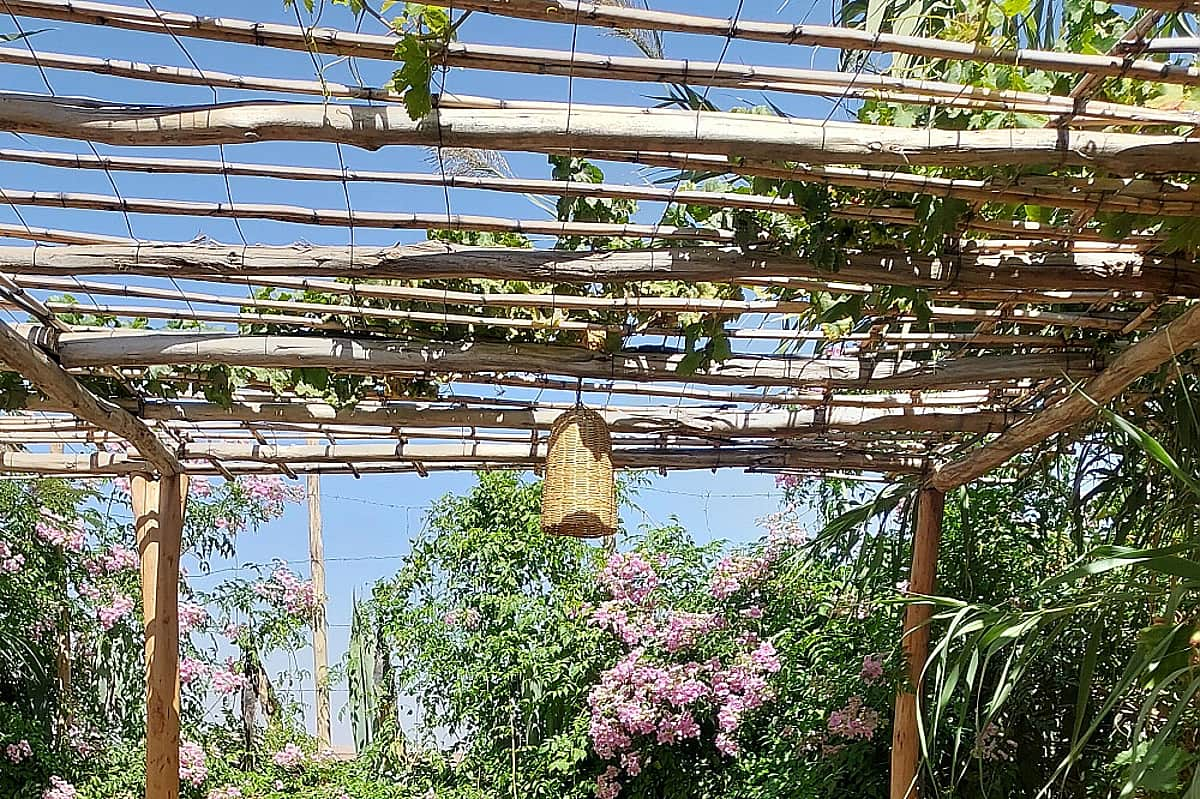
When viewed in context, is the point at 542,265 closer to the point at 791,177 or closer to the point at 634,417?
the point at 791,177

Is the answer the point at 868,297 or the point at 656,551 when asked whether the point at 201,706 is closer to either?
the point at 656,551

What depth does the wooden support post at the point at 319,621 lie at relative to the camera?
6395mm

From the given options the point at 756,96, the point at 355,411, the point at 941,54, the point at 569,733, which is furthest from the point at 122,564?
the point at 941,54

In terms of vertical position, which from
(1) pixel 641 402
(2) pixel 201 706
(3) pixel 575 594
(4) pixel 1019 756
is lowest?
(4) pixel 1019 756

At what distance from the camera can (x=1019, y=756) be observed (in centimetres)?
432

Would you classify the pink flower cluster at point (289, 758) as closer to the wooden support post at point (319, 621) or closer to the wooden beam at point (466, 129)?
the wooden support post at point (319, 621)

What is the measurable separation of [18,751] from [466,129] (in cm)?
434

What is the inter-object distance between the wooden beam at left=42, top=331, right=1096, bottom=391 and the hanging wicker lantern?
0.15 metres

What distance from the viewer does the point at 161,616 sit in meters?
3.86

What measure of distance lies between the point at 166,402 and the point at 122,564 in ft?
8.14

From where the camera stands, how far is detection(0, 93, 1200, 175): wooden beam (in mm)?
1733

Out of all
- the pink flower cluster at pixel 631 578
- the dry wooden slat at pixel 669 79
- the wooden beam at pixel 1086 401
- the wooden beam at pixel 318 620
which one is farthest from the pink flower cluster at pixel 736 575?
the dry wooden slat at pixel 669 79

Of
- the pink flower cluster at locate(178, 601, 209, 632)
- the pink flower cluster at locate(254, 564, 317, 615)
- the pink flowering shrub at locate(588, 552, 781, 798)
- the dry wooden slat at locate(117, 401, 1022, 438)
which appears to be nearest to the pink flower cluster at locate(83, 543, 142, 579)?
the pink flower cluster at locate(178, 601, 209, 632)

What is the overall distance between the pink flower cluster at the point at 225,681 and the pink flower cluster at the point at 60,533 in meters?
0.84
